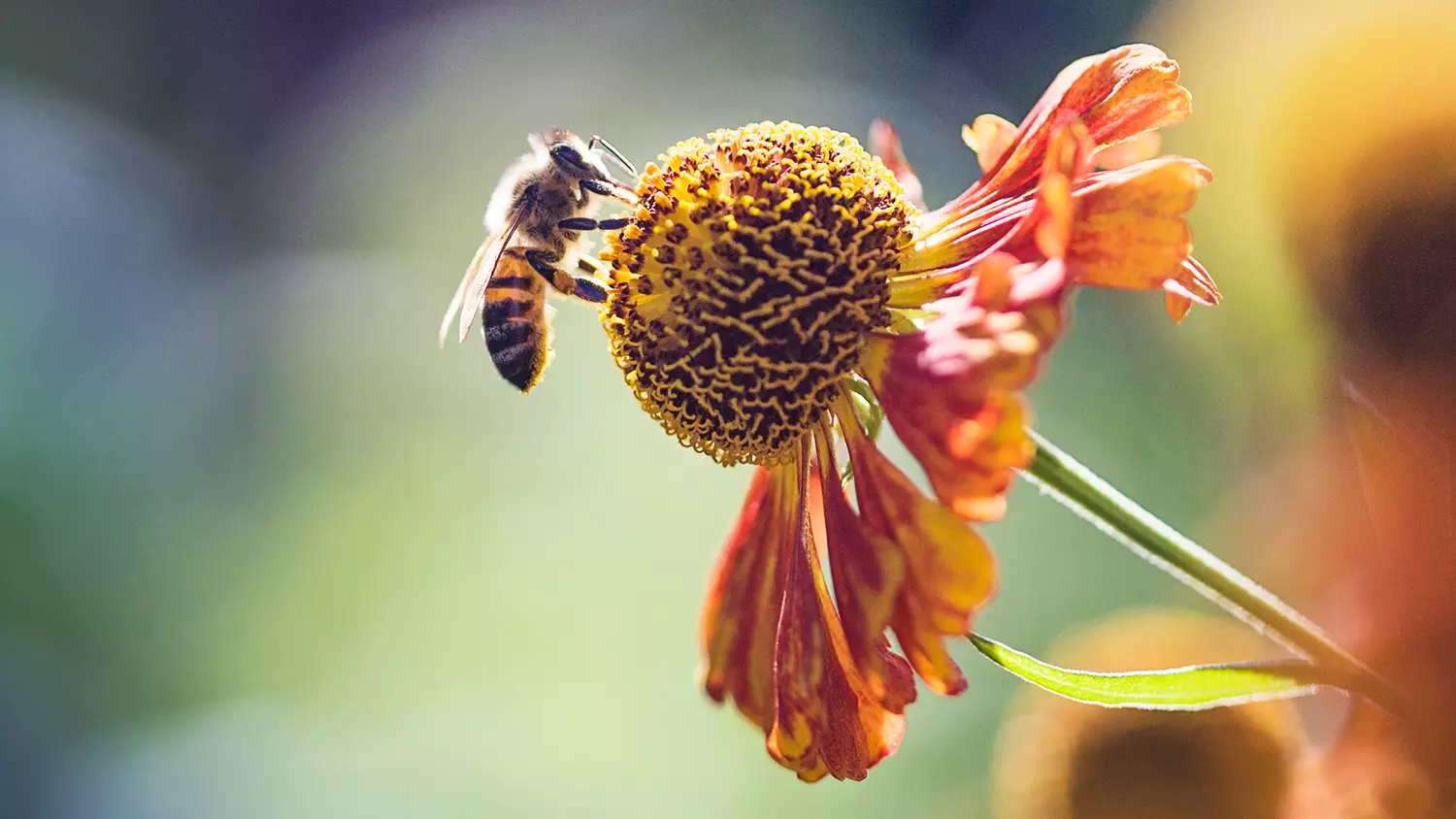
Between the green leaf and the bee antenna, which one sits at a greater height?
the bee antenna

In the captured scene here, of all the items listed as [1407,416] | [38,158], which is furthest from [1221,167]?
[38,158]

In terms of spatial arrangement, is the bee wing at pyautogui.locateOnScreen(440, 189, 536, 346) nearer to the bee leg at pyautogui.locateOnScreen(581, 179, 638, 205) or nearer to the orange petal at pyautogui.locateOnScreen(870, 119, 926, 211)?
the bee leg at pyautogui.locateOnScreen(581, 179, 638, 205)

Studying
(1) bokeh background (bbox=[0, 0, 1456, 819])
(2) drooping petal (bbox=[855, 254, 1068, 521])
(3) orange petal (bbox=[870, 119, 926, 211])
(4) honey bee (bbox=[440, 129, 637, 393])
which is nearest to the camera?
(2) drooping petal (bbox=[855, 254, 1068, 521])

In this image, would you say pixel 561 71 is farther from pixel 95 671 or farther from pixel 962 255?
pixel 962 255

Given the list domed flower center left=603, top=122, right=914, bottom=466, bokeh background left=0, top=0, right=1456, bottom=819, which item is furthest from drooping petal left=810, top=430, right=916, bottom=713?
bokeh background left=0, top=0, right=1456, bottom=819

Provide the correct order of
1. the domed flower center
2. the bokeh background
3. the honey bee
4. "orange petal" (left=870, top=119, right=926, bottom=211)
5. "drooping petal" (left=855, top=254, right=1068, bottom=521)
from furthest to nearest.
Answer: the bokeh background → the honey bee → "orange petal" (left=870, top=119, right=926, bottom=211) → the domed flower center → "drooping petal" (left=855, top=254, right=1068, bottom=521)

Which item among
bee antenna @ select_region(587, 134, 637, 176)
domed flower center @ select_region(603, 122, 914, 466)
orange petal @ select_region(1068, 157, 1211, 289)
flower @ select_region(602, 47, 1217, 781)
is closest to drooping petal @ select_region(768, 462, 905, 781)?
flower @ select_region(602, 47, 1217, 781)

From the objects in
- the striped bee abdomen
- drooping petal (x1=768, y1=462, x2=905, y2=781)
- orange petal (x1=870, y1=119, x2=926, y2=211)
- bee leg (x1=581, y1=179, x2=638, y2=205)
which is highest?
bee leg (x1=581, y1=179, x2=638, y2=205)

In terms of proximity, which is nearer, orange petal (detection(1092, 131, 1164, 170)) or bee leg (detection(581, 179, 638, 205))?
orange petal (detection(1092, 131, 1164, 170))
